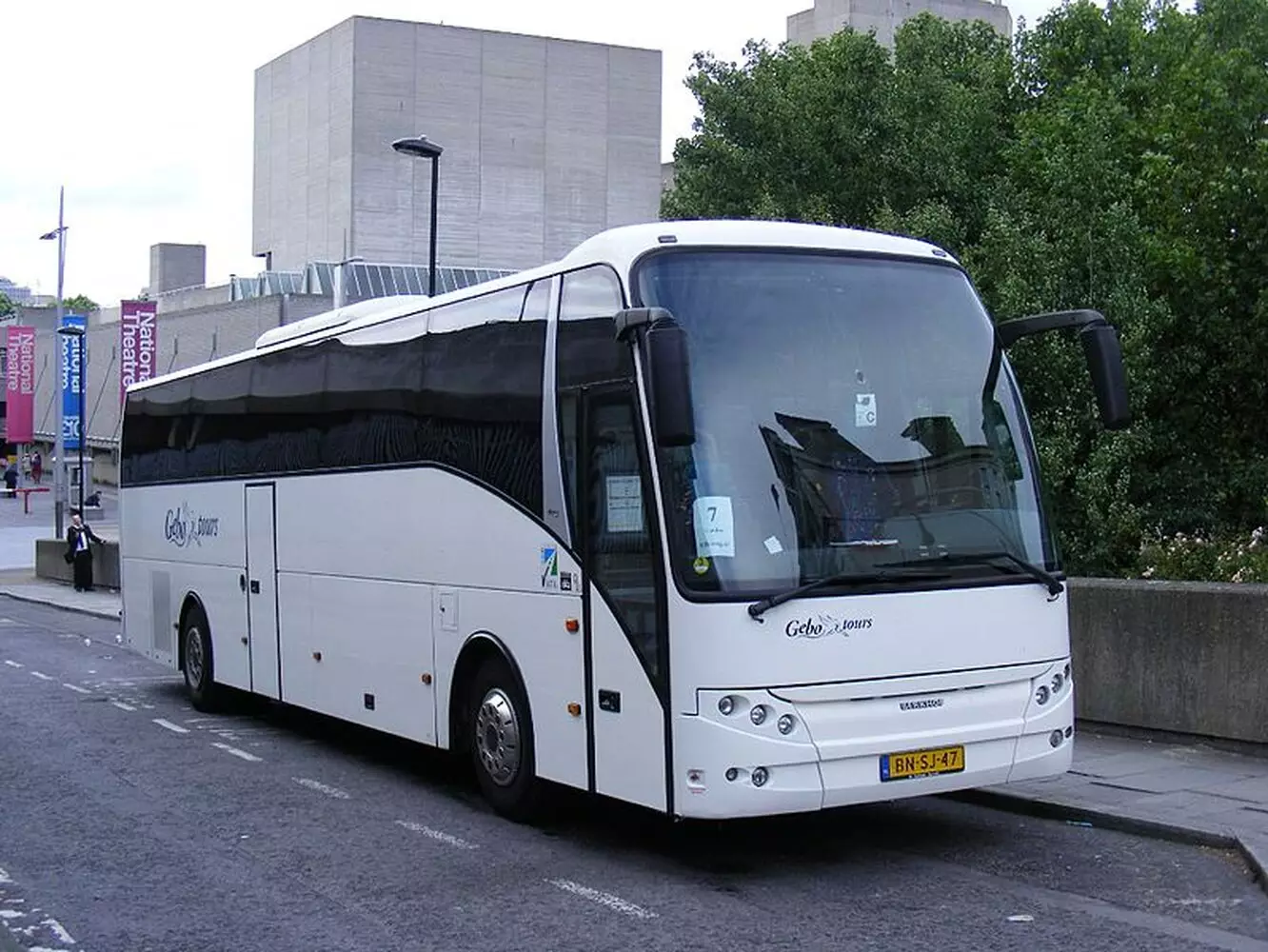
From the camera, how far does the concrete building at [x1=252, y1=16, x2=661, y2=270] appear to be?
75.0 meters

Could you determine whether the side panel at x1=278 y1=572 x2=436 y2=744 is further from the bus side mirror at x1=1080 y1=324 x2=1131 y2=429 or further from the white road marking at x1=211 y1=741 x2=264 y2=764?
the bus side mirror at x1=1080 y1=324 x2=1131 y2=429

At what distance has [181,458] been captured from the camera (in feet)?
55.1

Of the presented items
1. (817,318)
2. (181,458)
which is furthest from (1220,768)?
(181,458)

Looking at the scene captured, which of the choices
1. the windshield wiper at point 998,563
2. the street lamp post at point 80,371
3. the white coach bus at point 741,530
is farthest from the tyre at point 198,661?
the street lamp post at point 80,371

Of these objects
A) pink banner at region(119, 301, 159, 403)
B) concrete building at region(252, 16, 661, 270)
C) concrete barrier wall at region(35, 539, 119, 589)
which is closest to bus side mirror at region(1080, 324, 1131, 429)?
concrete barrier wall at region(35, 539, 119, 589)

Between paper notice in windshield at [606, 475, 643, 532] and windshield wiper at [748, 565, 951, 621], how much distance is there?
794 mm

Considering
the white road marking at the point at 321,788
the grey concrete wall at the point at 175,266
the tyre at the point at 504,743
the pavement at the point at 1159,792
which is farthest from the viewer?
the grey concrete wall at the point at 175,266

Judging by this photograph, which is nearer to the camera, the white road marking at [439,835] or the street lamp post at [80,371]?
the white road marking at [439,835]

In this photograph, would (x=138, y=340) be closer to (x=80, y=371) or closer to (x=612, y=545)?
(x=80, y=371)

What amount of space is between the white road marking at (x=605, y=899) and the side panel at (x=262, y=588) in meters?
6.18

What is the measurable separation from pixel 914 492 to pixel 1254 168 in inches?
437

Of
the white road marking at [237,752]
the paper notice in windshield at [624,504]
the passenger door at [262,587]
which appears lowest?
the white road marking at [237,752]

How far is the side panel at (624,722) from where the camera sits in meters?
8.47

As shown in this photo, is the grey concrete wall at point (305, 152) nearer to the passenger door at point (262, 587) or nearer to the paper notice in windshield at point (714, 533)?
the passenger door at point (262, 587)
